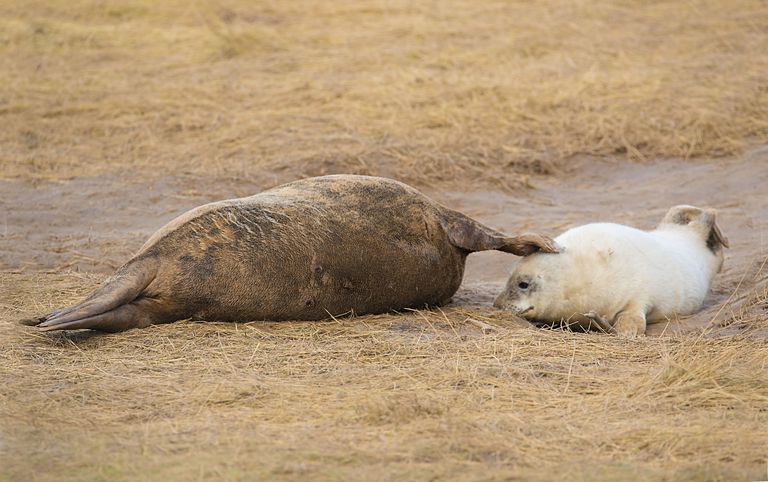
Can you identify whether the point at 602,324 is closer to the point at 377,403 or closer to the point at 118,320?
the point at 377,403

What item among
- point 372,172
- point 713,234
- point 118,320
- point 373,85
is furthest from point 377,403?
point 373,85

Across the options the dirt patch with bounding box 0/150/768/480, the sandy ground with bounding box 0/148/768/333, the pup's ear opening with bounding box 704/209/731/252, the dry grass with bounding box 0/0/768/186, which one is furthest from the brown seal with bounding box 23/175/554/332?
the dry grass with bounding box 0/0/768/186

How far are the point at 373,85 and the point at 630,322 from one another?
6.36m

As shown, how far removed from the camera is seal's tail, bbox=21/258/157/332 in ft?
18.7

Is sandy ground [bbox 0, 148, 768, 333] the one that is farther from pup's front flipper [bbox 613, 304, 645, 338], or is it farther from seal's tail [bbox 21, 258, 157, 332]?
seal's tail [bbox 21, 258, 157, 332]

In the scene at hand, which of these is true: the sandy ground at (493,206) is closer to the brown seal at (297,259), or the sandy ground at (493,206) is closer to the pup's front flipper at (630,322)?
the brown seal at (297,259)

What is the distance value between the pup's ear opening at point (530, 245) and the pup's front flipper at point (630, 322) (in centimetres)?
53

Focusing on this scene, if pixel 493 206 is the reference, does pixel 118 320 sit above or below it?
above

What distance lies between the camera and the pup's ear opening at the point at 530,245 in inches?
261

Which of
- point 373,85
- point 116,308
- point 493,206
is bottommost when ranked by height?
→ point 493,206

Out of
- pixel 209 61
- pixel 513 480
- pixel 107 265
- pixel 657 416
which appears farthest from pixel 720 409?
pixel 209 61

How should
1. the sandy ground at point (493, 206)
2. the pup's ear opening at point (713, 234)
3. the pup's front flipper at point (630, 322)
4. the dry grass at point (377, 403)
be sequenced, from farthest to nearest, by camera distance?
the sandy ground at point (493, 206) → the pup's ear opening at point (713, 234) → the pup's front flipper at point (630, 322) → the dry grass at point (377, 403)

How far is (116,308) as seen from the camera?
5.83m

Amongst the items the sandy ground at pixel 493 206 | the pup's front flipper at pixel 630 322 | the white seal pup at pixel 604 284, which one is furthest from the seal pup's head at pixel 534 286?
the sandy ground at pixel 493 206
